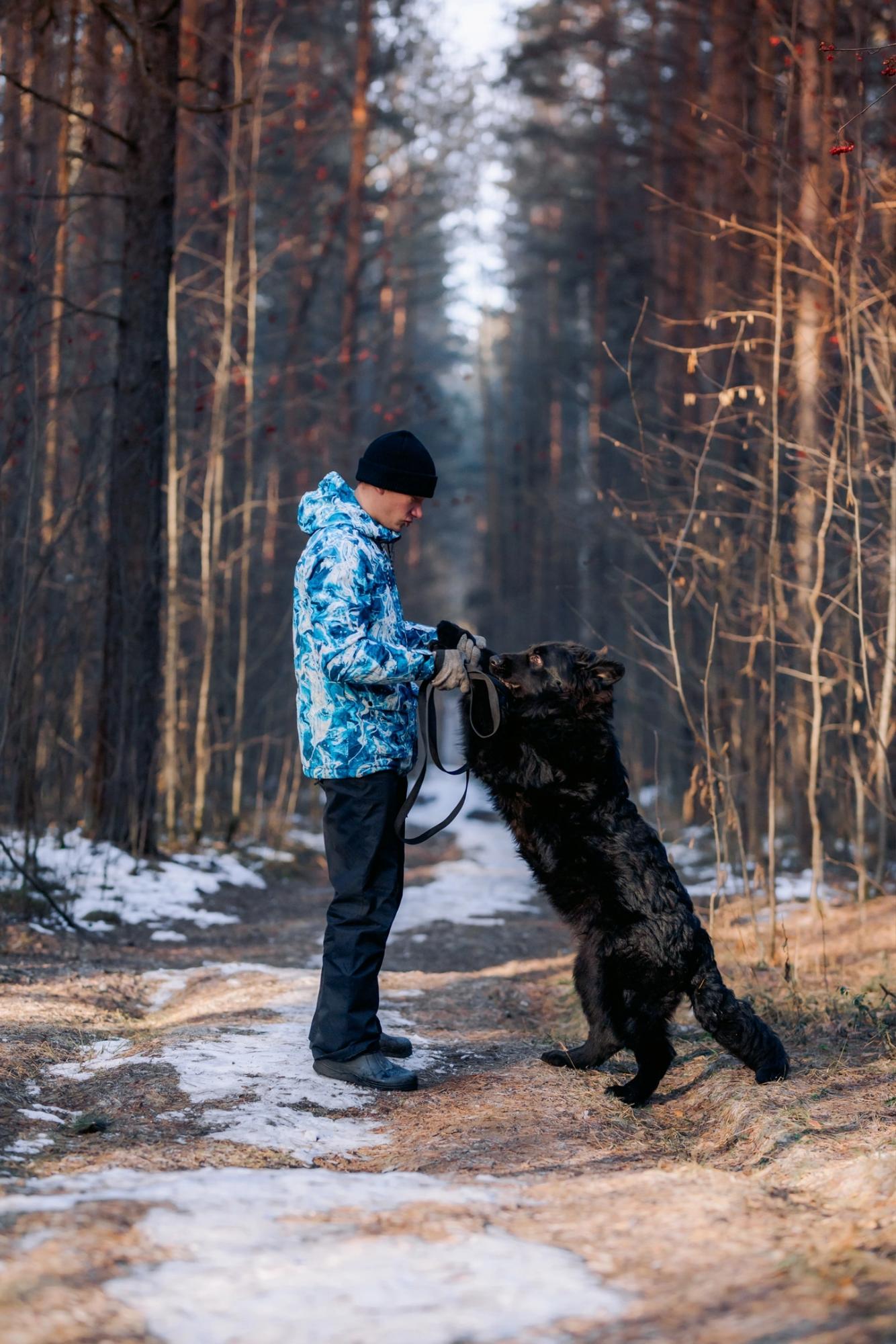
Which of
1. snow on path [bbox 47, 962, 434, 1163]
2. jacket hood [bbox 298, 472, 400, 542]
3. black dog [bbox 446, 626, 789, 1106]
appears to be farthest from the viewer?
black dog [bbox 446, 626, 789, 1106]

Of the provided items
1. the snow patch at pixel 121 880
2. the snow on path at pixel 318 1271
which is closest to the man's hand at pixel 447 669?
the snow on path at pixel 318 1271

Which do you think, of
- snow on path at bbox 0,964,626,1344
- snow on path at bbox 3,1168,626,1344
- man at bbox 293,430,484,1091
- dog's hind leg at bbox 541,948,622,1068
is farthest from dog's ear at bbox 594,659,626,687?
snow on path at bbox 3,1168,626,1344

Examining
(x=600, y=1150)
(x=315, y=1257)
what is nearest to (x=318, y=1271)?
(x=315, y=1257)

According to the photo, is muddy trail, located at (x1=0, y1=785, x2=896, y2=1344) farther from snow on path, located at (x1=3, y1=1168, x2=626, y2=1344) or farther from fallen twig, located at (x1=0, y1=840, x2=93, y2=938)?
fallen twig, located at (x1=0, y1=840, x2=93, y2=938)

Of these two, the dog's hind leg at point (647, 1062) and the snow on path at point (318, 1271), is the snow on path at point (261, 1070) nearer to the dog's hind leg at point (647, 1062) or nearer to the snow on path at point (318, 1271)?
the snow on path at point (318, 1271)

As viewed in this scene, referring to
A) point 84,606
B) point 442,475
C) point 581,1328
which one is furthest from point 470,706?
point 442,475

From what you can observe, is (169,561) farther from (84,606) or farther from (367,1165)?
(367,1165)

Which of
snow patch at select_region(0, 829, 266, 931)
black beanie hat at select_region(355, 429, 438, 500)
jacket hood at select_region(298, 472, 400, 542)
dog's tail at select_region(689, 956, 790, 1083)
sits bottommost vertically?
snow patch at select_region(0, 829, 266, 931)

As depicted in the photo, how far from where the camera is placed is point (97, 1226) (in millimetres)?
2705

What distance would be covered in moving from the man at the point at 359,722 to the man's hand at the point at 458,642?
0.44 feet

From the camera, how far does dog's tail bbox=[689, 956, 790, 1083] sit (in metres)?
4.58

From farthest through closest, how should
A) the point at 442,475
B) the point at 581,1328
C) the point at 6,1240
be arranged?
the point at 442,475
the point at 6,1240
the point at 581,1328

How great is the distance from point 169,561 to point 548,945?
16.8 ft

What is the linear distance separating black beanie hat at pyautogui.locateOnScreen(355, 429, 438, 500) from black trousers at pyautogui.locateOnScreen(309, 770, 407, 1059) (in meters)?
1.10
